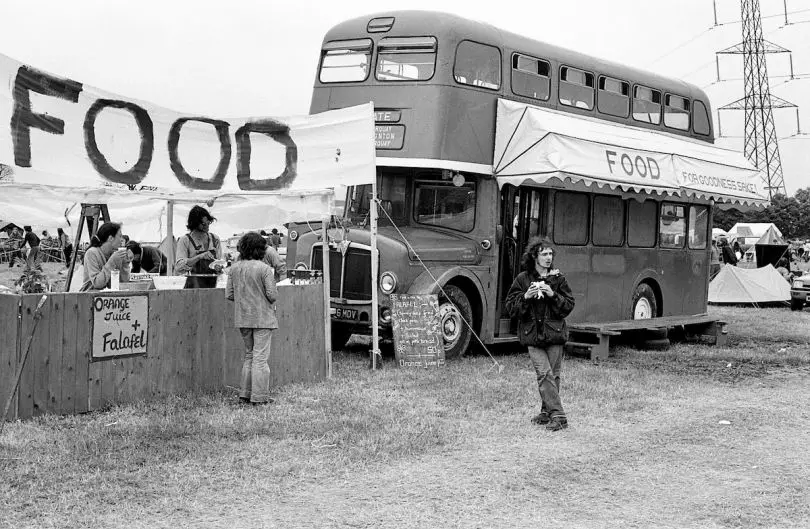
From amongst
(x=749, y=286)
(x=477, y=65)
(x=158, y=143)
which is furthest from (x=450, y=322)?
(x=749, y=286)

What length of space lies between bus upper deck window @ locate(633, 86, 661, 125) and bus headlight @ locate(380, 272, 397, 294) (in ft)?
19.6

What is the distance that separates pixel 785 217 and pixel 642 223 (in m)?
71.7

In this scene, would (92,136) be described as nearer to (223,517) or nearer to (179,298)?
(179,298)

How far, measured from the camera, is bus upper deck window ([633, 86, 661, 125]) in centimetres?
1571

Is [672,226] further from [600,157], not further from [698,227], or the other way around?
[600,157]

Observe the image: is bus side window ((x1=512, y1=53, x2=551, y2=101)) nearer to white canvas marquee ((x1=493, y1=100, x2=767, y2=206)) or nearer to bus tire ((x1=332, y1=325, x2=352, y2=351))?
white canvas marquee ((x1=493, y1=100, x2=767, y2=206))

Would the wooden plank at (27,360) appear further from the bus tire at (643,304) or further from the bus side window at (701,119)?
the bus side window at (701,119)

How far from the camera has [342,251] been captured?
479 inches

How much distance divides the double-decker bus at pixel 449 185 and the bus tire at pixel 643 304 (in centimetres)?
129

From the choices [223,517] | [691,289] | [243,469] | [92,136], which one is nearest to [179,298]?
[92,136]

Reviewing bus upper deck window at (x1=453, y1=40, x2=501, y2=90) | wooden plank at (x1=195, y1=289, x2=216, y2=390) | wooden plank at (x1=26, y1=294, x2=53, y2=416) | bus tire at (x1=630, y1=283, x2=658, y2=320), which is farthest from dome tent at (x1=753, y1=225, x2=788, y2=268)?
wooden plank at (x1=26, y1=294, x2=53, y2=416)

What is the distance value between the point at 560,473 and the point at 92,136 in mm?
5021

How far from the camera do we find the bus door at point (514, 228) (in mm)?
13250

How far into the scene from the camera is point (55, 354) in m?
7.92
